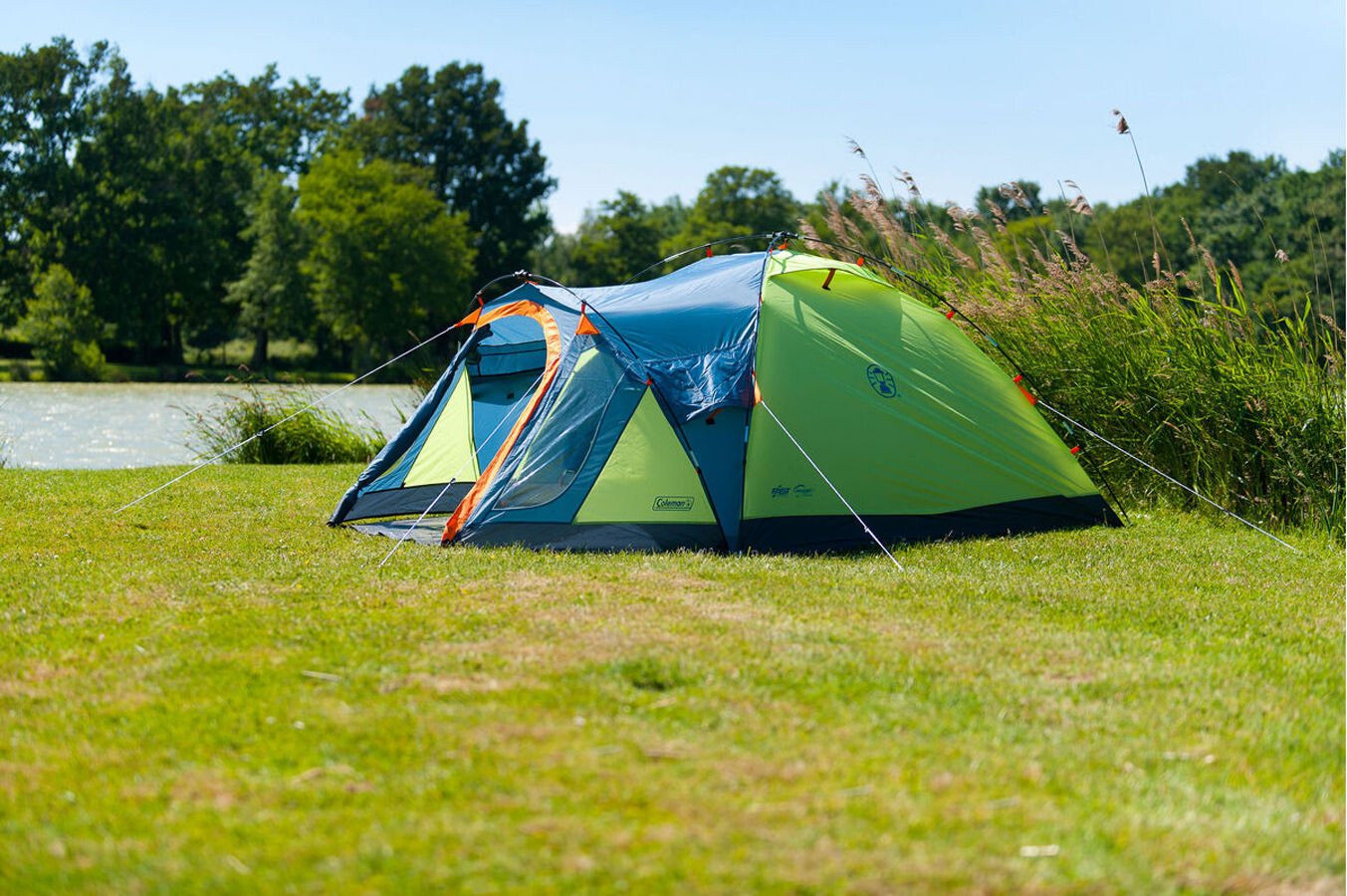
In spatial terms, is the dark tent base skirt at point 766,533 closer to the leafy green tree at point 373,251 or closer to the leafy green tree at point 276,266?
the leafy green tree at point 373,251

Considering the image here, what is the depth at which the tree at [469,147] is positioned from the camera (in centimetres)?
4994

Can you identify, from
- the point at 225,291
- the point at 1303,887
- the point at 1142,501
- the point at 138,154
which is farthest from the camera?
the point at 225,291

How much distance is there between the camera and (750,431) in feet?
22.2

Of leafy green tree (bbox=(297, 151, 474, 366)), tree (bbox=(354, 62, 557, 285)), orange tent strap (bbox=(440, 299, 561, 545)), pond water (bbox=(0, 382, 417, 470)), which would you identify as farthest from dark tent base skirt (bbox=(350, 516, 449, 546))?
tree (bbox=(354, 62, 557, 285))

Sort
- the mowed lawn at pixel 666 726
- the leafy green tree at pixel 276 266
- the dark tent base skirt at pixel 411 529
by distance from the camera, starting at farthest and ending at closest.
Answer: the leafy green tree at pixel 276 266
the dark tent base skirt at pixel 411 529
the mowed lawn at pixel 666 726

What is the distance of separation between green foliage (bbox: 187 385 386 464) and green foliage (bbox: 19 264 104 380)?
2485 centimetres

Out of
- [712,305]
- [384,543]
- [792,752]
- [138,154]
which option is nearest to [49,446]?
[384,543]

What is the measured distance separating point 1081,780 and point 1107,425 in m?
5.76

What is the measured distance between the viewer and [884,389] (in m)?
7.24

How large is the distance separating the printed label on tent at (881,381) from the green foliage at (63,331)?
111ft

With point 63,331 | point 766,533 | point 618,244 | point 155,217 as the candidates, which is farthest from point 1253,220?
point 766,533

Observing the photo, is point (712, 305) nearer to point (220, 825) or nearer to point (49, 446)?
point (220, 825)

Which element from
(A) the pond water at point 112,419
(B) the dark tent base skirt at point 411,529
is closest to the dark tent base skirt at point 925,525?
(B) the dark tent base skirt at point 411,529

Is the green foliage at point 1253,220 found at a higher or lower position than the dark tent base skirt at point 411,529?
higher
